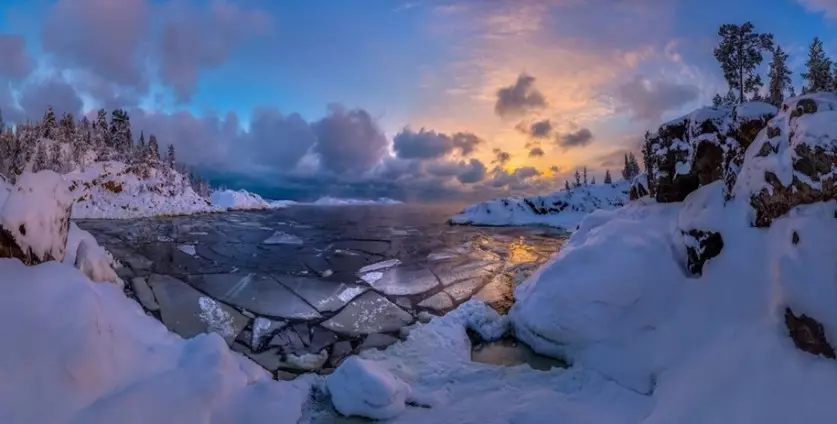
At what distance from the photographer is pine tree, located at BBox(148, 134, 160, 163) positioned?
226 feet

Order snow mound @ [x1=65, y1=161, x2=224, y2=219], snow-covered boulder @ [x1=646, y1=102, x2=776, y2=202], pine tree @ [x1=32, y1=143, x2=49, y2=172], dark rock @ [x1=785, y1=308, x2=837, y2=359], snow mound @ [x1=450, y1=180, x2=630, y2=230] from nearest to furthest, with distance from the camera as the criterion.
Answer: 1. dark rock @ [x1=785, y1=308, x2=837, y2=359]
2. snow-covered boulder @ [x1=646, y1=102, x2=776, y2=202]
3. snow mound @ [x1=450, y1=180, x2=630, y2=230]
4. snow mound @ [x1=65, y1=161, x2=224, y2=219]
5. pine tree @ [x1=32, y1=143, x2=49, y2=172]

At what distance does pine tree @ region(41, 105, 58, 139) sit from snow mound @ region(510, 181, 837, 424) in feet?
266

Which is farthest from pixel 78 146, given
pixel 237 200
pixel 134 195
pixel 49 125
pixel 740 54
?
pixel 740 54

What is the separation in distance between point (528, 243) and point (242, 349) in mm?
18873

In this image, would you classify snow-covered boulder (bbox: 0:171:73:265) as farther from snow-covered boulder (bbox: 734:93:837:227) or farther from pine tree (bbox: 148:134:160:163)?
pine tree (bbox: 148:134:160:163)

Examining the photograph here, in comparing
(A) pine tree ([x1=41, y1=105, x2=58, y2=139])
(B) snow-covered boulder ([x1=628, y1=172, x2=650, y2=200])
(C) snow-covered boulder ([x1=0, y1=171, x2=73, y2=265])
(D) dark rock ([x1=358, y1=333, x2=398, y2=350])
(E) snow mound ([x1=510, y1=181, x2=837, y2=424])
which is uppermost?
(A) pine tree ([x1=41, y1=105, x2=58, y2=139])

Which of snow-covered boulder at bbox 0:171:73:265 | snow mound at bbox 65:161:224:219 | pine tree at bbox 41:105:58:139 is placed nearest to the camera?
snow-covered boulder at bbox 0:171:73:265

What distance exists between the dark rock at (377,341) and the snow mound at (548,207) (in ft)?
120

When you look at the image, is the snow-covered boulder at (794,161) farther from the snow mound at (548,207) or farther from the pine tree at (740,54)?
the snow mound at (548,207)

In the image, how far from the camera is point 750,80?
84.6ft

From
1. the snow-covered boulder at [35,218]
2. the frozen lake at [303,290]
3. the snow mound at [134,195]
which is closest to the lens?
the snow-covered boulder at [35,218]

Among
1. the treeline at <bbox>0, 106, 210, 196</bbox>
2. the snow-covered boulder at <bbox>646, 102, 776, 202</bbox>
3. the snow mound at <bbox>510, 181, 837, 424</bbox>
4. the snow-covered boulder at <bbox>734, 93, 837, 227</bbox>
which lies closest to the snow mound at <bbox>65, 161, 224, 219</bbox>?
the treeline at <bbox>0, 106, 210, 196</bbox>

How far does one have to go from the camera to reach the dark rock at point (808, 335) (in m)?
4.02

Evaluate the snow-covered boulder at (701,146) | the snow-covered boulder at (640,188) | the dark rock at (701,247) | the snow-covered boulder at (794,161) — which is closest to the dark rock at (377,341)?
the dark rock at (701,247)
